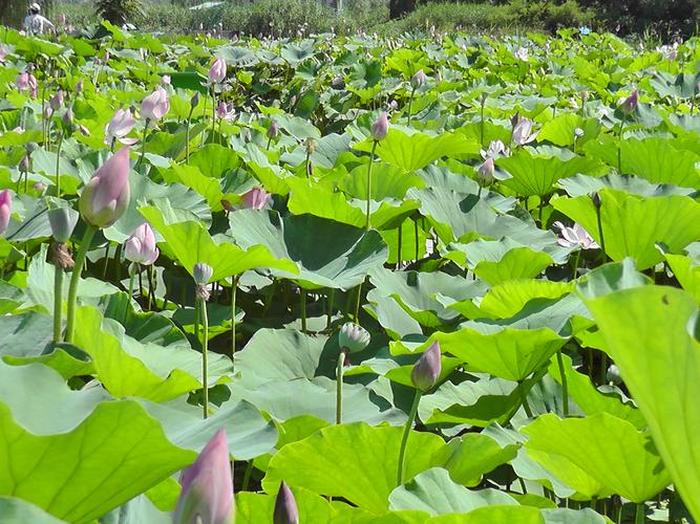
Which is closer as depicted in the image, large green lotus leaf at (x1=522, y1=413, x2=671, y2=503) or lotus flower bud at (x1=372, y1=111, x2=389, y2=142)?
large green lotus leaf at (x1=522, y1=413, x2=671, y2=503)

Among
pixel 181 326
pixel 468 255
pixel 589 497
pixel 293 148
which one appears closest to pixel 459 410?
pixel 589 497

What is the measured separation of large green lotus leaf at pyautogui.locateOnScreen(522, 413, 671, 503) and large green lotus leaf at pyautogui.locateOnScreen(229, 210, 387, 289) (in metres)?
0.68

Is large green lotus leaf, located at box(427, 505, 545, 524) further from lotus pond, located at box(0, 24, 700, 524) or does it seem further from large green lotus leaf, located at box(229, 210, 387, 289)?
large green lotus leaf, located at box(229, 210, 387, 289)

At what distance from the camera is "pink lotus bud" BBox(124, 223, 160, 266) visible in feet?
4.24

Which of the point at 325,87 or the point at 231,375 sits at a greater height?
the point at 231,375

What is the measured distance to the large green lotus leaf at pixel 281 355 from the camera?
1.31 m

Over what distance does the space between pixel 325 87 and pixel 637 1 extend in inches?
679

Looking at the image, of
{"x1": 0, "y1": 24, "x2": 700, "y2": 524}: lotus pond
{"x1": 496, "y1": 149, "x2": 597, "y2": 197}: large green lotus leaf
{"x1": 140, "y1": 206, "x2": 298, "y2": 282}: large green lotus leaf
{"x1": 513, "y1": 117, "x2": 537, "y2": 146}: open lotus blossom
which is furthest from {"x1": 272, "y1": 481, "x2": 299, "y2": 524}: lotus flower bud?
{"x1": 513, "y1": 117, "x2": 537, "y2": 146}: open lotus blossom

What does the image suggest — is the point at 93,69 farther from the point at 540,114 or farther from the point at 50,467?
the point at 50,467

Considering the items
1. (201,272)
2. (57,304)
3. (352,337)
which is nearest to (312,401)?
(352,337)

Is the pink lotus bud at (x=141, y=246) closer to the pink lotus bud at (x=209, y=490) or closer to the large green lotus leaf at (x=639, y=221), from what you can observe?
the large green lotus leaf at (x=639, y=221)

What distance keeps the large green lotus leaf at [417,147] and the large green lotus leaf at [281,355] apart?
748mm

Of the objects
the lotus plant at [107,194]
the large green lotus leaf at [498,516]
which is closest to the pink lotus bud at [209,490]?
the large green lotus leaf at [498,516]

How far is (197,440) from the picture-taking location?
718 mm
